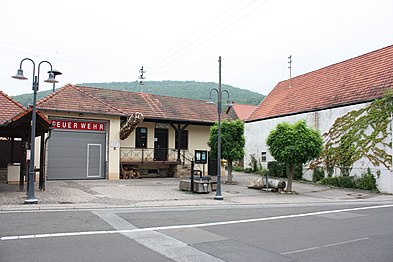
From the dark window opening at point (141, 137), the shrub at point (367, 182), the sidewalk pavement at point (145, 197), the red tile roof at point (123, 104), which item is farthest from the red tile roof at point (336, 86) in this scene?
the dark window opening at point (141, 137)

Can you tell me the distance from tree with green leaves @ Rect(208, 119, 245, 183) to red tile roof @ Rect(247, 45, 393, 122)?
7.42 meters

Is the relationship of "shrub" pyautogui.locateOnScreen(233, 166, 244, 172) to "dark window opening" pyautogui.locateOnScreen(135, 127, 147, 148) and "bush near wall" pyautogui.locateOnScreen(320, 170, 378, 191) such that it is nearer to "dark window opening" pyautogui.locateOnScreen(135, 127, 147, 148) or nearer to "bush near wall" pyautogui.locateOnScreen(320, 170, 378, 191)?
"bush near wall" pyautogui.locateOnScreen(320, 170, 378, 191)

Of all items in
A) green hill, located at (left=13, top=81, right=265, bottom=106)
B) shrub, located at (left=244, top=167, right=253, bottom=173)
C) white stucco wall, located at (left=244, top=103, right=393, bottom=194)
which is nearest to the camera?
white stucco wall, located at (left=244, top=103, right=393, bottom=194)

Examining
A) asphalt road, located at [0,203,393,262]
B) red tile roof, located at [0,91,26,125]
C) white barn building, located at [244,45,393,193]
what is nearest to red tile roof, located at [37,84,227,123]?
red tile roof, located at [0,91,26,125]

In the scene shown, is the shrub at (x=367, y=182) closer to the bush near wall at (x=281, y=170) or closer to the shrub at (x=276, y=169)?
the bush near wall at (x=281, y=170)

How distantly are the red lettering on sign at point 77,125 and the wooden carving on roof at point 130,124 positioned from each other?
135 cm

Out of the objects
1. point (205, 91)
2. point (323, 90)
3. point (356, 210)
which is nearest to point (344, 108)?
point (323, 90)

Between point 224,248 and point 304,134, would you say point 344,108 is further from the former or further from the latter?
point 224,248

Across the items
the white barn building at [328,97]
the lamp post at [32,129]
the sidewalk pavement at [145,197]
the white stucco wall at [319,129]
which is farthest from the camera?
the white barn building at [328,97]

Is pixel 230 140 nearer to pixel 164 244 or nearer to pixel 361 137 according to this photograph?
pixel 361 137

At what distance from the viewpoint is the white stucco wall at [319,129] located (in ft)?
72.5

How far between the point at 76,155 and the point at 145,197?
8792mm

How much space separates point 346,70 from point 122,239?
26.1 m

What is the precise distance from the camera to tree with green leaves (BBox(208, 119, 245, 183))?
23625mm
